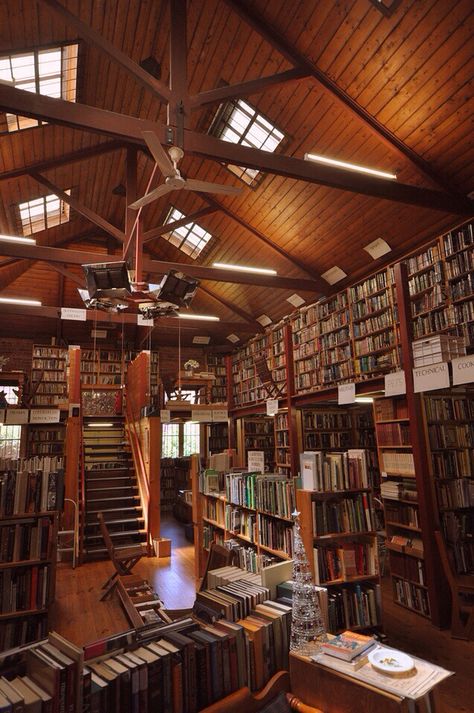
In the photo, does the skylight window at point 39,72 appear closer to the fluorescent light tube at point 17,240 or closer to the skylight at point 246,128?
the fluorescent light tube at point 17,240

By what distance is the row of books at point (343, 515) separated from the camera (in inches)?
134

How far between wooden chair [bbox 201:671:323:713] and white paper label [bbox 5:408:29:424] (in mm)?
6857

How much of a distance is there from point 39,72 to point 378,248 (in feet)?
17.4

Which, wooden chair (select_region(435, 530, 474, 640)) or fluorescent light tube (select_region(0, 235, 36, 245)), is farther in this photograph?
fluorescent light tube (select_region(0, 235, 36, 245))

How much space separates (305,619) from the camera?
5.81ft

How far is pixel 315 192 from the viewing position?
6.62 meters

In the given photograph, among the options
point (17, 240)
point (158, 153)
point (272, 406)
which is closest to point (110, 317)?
point (17, 240)

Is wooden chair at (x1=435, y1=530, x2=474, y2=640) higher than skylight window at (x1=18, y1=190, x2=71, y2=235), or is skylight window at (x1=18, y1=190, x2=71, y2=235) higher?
skylight window at (x1=18, y1=190, x2=71, y2=235)

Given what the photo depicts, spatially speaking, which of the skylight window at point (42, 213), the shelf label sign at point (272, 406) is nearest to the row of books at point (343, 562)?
the shelf label sign at point (272, 406)

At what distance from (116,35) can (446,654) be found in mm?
7606

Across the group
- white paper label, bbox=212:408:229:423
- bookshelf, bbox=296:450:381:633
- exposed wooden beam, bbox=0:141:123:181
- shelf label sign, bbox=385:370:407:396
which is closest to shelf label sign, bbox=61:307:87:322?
exposed wooden beam, bbox=0:141:123:181

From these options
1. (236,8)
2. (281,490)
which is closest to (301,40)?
(236,8)

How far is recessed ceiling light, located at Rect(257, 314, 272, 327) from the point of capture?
34.0 feet

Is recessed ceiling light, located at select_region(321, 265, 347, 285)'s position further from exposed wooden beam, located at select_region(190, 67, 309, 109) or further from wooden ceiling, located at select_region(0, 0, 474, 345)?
exposed wooden beam, located at select_region(190, 67, 309, 109)
